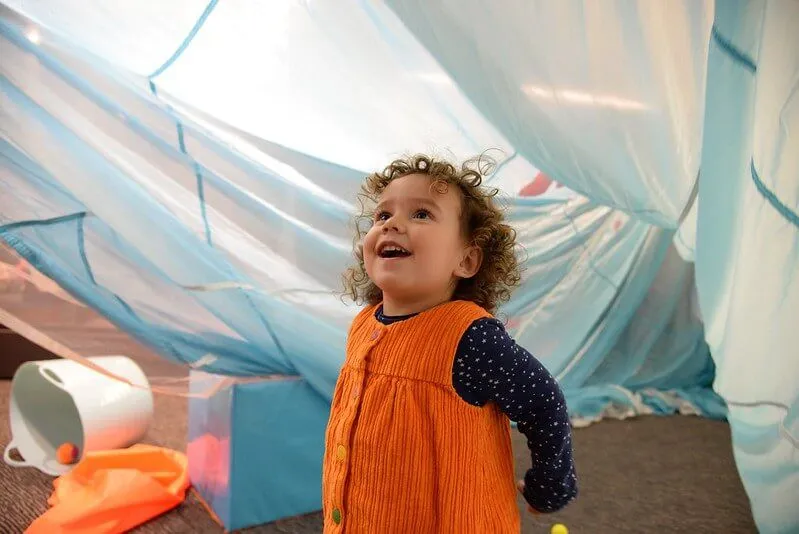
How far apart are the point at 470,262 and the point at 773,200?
0.60m

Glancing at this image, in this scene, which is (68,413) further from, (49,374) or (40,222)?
(40,222)

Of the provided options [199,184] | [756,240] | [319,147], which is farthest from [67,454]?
[756,240]

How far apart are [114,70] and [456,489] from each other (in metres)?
0.85

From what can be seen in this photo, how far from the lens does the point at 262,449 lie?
118 centimetres

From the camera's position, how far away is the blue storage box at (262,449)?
116 centimetres

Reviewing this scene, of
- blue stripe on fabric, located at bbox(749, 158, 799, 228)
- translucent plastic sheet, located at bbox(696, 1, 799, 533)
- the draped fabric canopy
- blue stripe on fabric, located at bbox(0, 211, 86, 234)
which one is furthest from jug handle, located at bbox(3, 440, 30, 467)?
blue stripe on fabric, located at bbox(749, 158, 799, 228)

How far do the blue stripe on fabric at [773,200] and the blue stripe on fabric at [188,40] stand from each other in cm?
94

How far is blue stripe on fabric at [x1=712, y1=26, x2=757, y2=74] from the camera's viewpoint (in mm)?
958

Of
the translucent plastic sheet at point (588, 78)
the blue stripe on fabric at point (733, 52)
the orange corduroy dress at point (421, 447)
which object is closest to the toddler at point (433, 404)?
the orange corduroy dress at point (421, 447)

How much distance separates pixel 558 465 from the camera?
2.19 feet

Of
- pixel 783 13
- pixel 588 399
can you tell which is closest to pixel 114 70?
pixel 783 13

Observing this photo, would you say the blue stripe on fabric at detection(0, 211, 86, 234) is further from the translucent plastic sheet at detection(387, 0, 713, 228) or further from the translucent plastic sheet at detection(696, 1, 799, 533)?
the translucent plastic sheet at detection(696, 1, 799, 533)

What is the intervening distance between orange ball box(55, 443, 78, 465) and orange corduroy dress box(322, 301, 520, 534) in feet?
3.48

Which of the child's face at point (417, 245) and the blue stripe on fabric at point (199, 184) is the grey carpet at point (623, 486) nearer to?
the blue stripe on fabric at point (199, 184)
